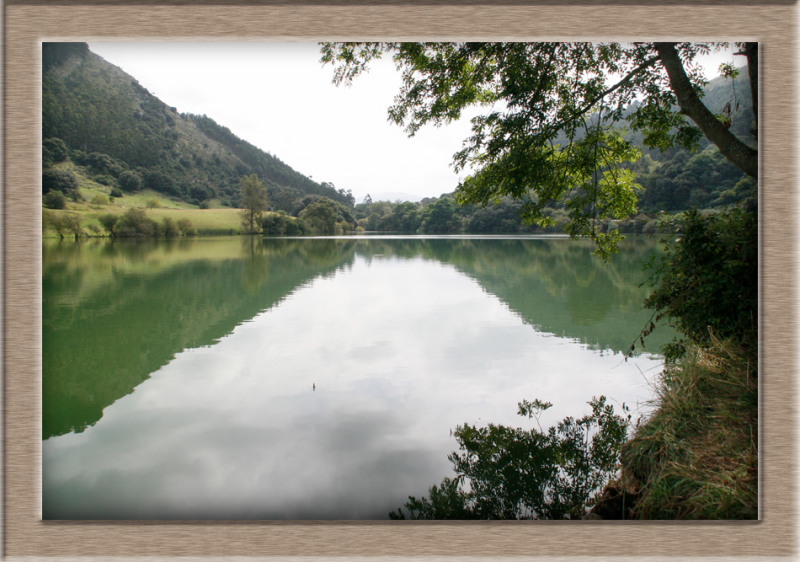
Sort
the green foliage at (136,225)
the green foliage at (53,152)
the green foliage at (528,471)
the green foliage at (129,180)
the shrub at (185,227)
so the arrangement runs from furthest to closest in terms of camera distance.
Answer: the shrub at (185,227), the green foliage at (136,225), the green foliage at (129,180), the green foliage at (528,471), the green foliage at (53,152)

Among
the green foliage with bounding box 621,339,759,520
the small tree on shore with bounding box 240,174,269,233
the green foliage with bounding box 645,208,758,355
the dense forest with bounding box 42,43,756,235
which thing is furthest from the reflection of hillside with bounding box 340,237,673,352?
the small tree on shore with bounding box 240,174,269,233

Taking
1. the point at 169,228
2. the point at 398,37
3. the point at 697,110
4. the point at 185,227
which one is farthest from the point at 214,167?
the point at 697,110

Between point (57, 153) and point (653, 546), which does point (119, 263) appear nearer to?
point (57, 153)

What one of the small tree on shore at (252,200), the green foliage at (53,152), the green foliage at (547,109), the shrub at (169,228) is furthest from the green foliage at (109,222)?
the green foliage at (547,109)

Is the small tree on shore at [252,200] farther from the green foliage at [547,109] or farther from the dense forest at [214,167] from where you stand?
the green foliage at [547,109]

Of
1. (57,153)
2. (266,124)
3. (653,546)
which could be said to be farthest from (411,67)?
(653,546)

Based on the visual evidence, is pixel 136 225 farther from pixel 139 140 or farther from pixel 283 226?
pixel 283 226
